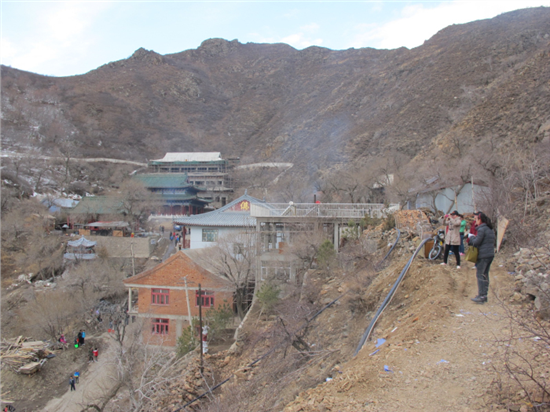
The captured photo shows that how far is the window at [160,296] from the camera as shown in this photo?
21547 mm

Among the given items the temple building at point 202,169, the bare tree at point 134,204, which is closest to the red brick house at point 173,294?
the bare tree at point 134,204

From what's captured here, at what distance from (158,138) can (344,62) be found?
213 feet

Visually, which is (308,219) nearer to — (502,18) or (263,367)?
(263,367)

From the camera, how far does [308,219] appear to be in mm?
19391

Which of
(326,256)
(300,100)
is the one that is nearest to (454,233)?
(326,256)

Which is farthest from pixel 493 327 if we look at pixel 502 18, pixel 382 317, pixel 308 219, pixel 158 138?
pixel 158 138

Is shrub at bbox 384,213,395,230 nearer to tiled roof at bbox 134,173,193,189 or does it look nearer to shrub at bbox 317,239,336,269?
shrub at bbox 317,239,336,269

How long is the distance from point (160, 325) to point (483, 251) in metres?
19.6

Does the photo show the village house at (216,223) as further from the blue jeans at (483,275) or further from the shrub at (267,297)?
the blue jeans at (483,275)

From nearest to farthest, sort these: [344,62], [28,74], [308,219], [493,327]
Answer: [493,327], [308,219], [28,74], [344,62]

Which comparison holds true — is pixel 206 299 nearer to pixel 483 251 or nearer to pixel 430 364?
pixel 483 251

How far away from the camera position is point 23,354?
62.4 ft

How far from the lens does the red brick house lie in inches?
821

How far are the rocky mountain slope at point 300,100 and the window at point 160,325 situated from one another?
24.4m
